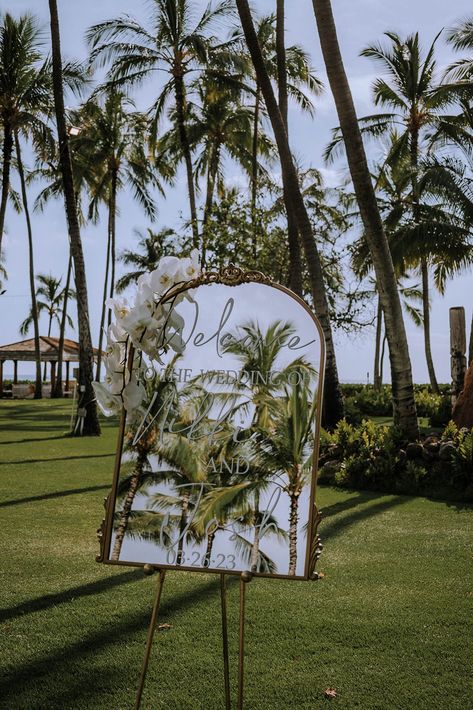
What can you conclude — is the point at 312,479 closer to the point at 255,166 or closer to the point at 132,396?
the point at 132,396

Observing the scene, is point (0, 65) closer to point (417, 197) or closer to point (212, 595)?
point (417, 197)

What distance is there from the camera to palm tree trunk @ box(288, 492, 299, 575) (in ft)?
9.18

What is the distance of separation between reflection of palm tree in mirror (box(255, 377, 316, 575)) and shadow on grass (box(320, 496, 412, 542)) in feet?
13.3

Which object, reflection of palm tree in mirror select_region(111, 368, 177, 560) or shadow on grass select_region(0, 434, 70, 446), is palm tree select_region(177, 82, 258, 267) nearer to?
shadow on grass select_region(0, 434, 70, 446)

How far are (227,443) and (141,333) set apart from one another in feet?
1.95

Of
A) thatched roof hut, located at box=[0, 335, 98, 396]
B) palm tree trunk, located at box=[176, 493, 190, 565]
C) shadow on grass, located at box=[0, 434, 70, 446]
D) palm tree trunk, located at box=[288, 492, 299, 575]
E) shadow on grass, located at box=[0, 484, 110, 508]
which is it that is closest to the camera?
palm tree trunk, located at box=[288, 492, 299, 575]

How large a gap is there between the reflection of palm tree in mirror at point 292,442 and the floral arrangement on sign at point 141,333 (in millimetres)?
528

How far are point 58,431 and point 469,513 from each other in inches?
457

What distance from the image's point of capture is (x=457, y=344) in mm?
14570

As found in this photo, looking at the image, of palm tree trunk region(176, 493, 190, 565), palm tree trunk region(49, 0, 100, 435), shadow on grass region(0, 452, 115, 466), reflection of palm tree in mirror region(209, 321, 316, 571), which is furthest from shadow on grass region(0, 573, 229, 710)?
palm tree trunk region(49, 0, 100, 435)

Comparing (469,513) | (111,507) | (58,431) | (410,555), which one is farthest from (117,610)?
(58,431)

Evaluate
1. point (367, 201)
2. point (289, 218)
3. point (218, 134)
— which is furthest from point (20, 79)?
point (367, 201)

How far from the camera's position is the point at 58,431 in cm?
1745

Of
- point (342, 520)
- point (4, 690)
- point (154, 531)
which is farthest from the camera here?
point (342, 520)
